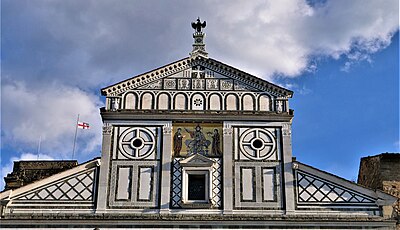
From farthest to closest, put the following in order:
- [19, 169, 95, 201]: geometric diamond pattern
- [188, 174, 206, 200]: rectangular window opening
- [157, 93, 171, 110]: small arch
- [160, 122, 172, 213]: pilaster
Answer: [157, 93, 171, 110]: small arch < [188, 174, 206, 200]: rectangular window opening < [19, 169, 95, 201]: geometric diamond pattern < [160, 122, 172, 213]: pilaster

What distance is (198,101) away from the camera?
21250mm

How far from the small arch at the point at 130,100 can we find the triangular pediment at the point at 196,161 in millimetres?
3107

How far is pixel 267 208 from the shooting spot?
1930 centimetres

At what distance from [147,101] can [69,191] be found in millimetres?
4562

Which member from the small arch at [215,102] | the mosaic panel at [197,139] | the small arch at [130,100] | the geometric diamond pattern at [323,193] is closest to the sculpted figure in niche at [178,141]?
the mosaic panel at [197,139]

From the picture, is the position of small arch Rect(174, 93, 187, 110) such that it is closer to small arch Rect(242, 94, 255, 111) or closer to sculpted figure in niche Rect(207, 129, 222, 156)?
sculpted figure in niche Rect(207, 129, 222, 156)

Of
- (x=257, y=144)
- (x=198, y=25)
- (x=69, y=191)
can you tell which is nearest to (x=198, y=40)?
(x=198, y=25)

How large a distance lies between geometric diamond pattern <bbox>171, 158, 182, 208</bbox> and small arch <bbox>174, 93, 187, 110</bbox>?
2187 millimetres

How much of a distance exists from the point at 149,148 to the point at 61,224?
418cm

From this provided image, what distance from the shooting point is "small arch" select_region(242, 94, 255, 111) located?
2117 centimetres

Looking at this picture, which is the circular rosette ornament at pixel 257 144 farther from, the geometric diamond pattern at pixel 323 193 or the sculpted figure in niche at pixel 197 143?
the geometric diamond pattern at pixel 323 193

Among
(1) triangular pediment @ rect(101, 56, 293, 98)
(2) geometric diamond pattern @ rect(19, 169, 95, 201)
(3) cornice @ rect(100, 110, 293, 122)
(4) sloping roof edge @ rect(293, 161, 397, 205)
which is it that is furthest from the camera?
(1) triangular pediment @ rect(101, 56, 293, 98)

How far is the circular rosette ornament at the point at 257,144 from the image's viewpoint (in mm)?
20250

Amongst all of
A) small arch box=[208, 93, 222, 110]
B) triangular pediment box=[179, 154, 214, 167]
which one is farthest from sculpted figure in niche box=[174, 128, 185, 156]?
small arch box=[208, 93, 222, 110]
